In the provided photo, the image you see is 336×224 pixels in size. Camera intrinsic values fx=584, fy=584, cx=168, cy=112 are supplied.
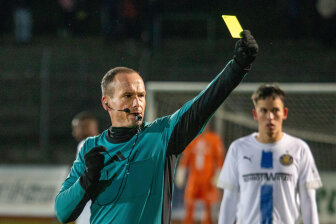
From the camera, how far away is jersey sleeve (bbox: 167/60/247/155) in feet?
7.51

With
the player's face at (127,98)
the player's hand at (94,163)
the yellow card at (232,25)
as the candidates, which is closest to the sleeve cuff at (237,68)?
the yellow card at (232,25)

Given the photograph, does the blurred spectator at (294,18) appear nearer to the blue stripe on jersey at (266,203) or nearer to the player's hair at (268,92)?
the player's hair at (268,92)

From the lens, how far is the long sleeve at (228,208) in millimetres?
4055

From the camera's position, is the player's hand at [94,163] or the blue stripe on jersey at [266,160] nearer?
the player's hand at [94,163]

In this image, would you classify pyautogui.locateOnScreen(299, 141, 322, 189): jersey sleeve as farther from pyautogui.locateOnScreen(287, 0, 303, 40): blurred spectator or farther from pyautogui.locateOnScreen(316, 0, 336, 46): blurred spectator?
pyautogui.locateOnScreen(287, 0, 303, 40): blurred spectator

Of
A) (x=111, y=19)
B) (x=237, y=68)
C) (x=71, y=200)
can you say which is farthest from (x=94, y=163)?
(x=111, y=19)

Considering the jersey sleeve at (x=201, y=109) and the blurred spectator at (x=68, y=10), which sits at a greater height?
the blurred spectator at (x=68, y=10)

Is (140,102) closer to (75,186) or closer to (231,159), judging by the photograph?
(75,186)

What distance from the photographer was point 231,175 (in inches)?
163

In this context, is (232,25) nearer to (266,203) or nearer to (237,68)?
(237,68)

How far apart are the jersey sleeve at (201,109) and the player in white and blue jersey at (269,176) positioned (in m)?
1.61

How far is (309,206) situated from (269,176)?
0.34m

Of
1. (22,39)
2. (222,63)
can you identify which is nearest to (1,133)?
(22,39)

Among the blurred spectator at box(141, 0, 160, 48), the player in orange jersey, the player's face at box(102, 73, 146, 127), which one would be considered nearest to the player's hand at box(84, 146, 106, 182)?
the player's face at box(102, 73, 146, 127)
